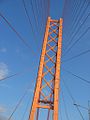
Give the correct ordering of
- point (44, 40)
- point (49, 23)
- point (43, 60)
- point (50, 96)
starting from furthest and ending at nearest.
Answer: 1. point (49, 23)
2. point (44, 40)
3. point (43, 60)
4. point (50, 96)

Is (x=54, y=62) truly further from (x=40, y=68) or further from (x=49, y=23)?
(x=49, y=23)

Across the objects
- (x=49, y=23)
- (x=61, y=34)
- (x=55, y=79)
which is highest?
(x=49, y=23)

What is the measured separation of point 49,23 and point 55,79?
4.08 meters

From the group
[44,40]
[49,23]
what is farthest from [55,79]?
[49,23]

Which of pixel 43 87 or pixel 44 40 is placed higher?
pixel 44 40

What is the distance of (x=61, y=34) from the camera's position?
1248cm

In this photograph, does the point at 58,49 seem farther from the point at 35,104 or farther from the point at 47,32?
the point at 35,104

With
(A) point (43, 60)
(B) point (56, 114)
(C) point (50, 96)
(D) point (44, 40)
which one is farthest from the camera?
(D) point (44, 40)

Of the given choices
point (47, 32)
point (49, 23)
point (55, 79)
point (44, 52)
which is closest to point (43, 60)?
point (44, 52)

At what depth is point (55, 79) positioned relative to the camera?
10.4 metres

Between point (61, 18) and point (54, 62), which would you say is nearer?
point (54, 62)

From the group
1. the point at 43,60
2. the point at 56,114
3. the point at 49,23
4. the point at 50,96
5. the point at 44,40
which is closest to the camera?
the point at 56,114

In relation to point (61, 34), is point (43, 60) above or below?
below

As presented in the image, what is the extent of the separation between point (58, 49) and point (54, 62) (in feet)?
2.43
